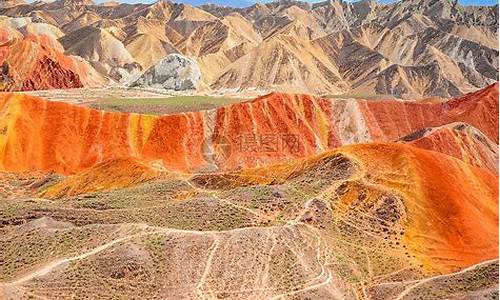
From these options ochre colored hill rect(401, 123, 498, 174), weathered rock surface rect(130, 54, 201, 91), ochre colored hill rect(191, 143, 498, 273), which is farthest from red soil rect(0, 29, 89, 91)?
ochre colored hill rect(191, 143, 498, 273)

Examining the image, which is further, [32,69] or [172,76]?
[172,76]

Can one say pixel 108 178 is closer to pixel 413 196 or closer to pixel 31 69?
pixel 413 196

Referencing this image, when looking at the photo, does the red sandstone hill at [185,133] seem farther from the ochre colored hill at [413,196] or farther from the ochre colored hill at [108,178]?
the ochre colored hill at [413,196]

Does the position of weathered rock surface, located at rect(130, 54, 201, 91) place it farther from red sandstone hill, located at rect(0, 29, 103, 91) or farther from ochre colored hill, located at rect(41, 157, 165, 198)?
ochre colored hill, located at rect(41, 157, 165, 198)

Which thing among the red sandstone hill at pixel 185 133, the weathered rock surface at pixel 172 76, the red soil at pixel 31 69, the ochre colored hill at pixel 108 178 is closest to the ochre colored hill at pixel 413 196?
A: the ochre colored hill at pixel 108 178

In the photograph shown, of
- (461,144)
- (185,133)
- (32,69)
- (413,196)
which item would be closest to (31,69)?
(32,69)

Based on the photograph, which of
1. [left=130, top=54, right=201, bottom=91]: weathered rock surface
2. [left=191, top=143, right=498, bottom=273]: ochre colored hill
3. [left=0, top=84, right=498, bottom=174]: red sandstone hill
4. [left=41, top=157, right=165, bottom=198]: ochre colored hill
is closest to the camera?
[left=191, top=143, right=498, bottom=273]: ochre colored hill
